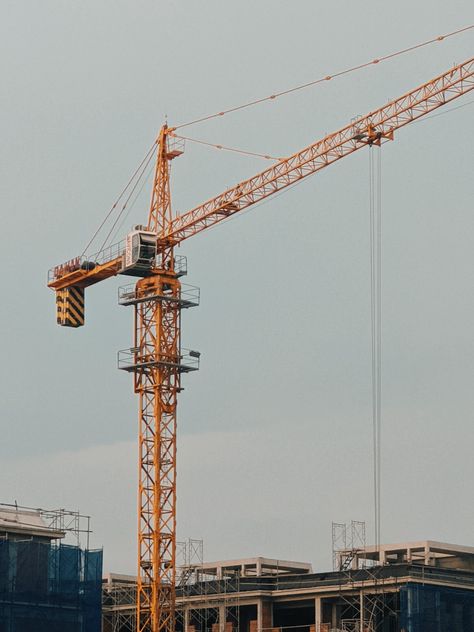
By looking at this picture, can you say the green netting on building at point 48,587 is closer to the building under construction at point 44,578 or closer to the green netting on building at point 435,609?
the building under construction at point 44,578

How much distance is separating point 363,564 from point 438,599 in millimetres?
8220

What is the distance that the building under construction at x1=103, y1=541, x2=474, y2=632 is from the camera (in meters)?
121

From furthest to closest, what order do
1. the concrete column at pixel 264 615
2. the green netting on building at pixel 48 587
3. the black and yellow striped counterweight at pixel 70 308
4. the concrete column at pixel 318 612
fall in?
the concrete column at pixel 264 615
the black and yellow striped counterweight at pixel 70 308
the concrete column at pixel 318 612
the green netting on building at pixel 48 587

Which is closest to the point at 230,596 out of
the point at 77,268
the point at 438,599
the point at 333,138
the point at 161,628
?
the point at 161,628

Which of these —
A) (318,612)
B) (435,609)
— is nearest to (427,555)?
(435,609)

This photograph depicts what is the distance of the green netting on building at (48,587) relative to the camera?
322 feet

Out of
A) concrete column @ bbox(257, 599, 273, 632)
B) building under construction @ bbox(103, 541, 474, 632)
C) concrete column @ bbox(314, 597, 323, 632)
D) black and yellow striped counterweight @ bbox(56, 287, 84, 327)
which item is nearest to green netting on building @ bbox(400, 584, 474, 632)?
building under construction @ bbox(103, 541, 474, 632)

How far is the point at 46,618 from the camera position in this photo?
100 m

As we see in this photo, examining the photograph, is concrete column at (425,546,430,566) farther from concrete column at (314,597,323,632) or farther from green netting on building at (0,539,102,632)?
green netting on building at (0,539,102,632)

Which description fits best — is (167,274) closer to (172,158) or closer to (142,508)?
(172,158)

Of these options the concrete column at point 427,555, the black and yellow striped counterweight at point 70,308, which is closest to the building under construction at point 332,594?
the concrete column at point 427,555

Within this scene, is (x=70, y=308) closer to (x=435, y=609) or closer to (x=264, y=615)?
(x=264, y=615)

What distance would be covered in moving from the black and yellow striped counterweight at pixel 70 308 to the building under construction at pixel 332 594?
74.8 ft

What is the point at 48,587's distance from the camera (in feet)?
333
